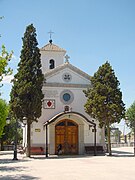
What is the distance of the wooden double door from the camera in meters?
27.0

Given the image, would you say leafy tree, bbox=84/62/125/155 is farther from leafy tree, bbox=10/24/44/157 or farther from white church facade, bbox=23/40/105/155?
leafy tree, bbox=10/24/44/157

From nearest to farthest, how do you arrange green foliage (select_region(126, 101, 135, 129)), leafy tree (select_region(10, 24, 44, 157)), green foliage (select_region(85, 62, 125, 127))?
leafy tree (select_region(10, 24, 44, 157)) → green foliage (select_region(85, 62, 125, 127)) → green foliage (select_region(126, 101, 135, 129))

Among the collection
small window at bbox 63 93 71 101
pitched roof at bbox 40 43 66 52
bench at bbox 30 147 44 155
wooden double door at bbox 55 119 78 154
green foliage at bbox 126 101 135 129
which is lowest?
bench at bbox 30 147 44 155

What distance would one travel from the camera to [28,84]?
2366cm

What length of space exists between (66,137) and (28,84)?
6.74 metres

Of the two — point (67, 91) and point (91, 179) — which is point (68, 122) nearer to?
point (67, 91)

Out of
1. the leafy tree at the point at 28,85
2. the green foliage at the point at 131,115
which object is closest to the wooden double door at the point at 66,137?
the leafy tree at the point at 28,85

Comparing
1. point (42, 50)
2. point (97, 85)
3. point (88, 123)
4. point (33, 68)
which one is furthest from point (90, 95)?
point (42, 50)

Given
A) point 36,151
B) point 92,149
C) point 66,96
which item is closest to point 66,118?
point 66,96

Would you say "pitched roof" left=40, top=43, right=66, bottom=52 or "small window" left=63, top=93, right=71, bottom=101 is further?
"pitched roof" left=40, top=43, right=66, bottom=52

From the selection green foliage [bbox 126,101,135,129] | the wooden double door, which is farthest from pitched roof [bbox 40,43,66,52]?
green foliage [bbox 126,101,135,129]

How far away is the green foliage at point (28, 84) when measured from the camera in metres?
23.7

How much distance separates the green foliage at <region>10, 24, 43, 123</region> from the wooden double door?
156 inches

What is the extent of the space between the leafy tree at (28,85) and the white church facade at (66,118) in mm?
1999
